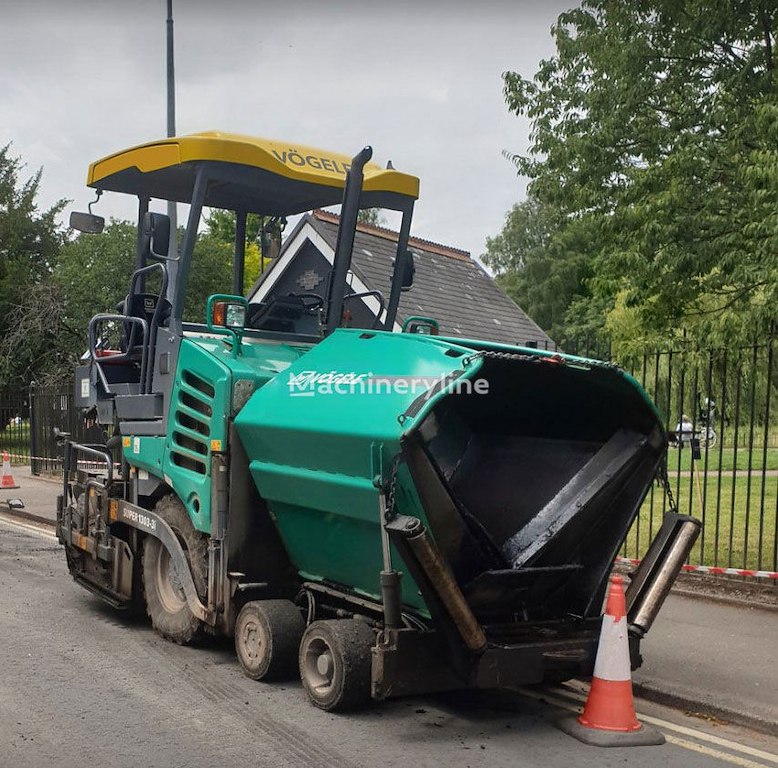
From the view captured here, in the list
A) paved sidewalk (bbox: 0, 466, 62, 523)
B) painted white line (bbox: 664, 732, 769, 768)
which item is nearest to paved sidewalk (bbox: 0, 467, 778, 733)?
painted white line (bbox: 664, 732, 769, 768)

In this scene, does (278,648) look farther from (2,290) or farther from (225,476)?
(2,290)

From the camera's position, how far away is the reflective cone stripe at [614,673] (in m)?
4.78

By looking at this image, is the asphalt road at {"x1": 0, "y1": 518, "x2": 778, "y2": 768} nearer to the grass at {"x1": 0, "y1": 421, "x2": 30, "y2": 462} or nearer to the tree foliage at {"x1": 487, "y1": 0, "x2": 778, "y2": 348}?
the tree foliage at {"x1": 487, "y1": 0, "x2": 778, "y2": 348}

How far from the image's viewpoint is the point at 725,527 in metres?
12.4

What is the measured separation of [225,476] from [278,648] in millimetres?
1062

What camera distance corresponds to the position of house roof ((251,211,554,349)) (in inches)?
583

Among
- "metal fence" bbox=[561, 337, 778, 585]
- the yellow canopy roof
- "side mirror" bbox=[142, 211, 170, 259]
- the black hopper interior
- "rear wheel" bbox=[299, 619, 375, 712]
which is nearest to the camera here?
"rear wheel" bbox=[299, 619, 375, 712]

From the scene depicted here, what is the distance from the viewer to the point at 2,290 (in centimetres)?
2556

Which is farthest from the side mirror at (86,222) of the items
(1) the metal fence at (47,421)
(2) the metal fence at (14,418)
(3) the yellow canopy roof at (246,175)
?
(2) the metal fence at (14,418)

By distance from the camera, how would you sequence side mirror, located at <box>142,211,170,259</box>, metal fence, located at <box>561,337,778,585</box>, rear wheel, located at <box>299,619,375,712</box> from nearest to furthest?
rear wheel, located at <box>299,619,375,712</box>
side mirror, located at <box>142,211,170,259</box>
metal fence, located at <box>561,337,778,585</box>

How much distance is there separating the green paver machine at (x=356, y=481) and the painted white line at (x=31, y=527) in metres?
5.68

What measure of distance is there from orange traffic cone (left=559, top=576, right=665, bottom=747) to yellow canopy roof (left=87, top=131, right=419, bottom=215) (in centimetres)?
348

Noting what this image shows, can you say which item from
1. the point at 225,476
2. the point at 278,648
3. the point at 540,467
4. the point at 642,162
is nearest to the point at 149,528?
the point at 225,476

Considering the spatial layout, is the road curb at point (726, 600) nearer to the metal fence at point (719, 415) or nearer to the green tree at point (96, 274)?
the metal fence at point (719, 415)
